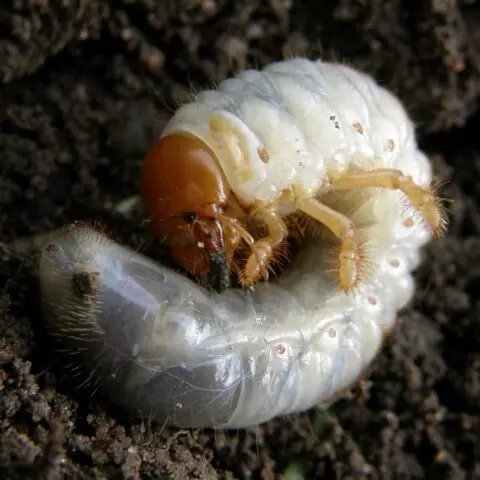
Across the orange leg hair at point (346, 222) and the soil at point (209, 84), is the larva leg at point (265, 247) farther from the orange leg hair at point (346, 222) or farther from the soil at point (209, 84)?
the soil at point (209, 84)

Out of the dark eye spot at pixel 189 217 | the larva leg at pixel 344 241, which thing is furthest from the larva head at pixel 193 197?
the larva leg at pixel 344 241

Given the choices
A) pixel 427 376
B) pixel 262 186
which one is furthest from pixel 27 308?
pixel 427 376

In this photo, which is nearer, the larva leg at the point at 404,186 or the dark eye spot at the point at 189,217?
the dark eye spot at the point at 189,217

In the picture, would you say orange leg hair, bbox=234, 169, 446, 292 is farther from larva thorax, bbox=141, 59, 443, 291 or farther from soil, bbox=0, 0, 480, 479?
soil, bbox=0, 0, 480, 479

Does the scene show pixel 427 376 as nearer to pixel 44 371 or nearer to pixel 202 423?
pixel 202 423

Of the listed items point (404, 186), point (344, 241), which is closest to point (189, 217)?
point (344, 241)

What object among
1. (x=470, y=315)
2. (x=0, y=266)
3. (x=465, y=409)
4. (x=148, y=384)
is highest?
(x=0, y=266)
